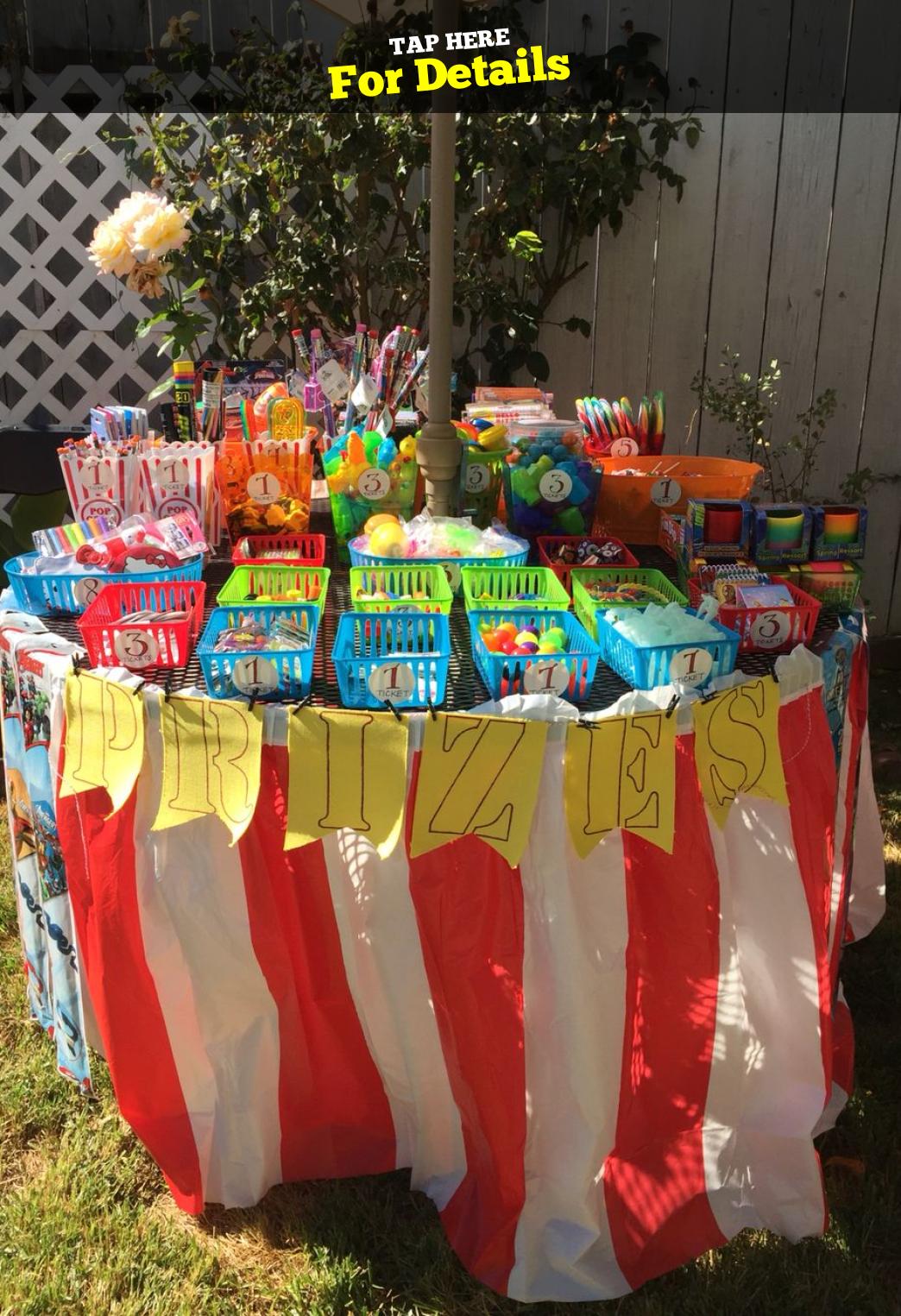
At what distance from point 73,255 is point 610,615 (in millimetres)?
2923

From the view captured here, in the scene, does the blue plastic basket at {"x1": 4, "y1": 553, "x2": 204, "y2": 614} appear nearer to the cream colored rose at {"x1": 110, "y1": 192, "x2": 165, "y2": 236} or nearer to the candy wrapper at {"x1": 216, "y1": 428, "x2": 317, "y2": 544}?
the candy wrapper at {"x1": 216, "y1": 428, "x2": 317, "y2": 544}

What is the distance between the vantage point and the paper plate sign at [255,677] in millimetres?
1254

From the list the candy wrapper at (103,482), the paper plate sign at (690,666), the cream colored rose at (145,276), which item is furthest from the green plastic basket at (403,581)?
the cream colored rose at (145,276)

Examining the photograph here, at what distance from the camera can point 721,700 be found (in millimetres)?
1285

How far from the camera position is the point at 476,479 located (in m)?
1.89

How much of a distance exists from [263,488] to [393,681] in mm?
738

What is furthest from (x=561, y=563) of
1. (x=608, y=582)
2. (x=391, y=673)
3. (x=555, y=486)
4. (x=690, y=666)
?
(x=391, y=673)

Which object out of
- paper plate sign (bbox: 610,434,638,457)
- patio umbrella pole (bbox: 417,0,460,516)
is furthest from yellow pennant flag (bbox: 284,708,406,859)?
paper plate sign (bbox: 610,434,638,457)

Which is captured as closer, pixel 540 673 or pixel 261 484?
pixel 540 673

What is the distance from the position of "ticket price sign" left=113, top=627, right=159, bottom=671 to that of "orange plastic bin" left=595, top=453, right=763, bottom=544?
0.96 m

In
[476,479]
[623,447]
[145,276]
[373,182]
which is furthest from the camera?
[373,182]

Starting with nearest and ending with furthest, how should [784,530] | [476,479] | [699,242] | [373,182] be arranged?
[784,530] → [476,479] → [373,182] → [699,242]

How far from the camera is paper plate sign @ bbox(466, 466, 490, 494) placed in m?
1.88

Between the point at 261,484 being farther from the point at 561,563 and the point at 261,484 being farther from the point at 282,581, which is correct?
the point at 561,563
